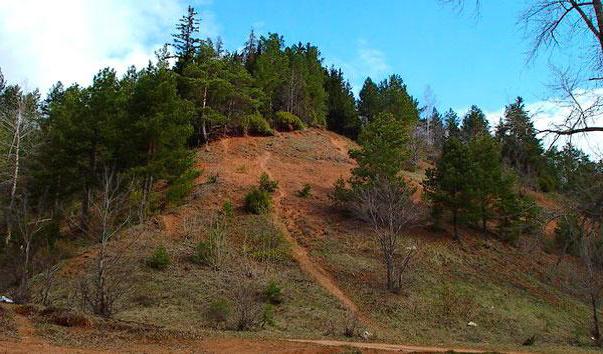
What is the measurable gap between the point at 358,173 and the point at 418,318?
40.2 feet

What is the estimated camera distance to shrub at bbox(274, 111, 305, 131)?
58.7 metres

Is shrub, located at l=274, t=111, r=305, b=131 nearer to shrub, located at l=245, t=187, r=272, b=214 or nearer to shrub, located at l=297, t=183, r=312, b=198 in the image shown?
shrub, located at l=297, t=183, r=312, b=198

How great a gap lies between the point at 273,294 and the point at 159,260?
235 inches

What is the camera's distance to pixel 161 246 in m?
25.9

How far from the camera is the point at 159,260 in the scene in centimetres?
2467

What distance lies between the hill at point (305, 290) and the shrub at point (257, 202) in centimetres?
57

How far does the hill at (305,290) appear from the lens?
1452 cm

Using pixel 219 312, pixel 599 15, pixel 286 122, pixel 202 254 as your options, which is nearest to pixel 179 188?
pixel 202 254

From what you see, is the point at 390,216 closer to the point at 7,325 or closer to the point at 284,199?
the point at 284,199

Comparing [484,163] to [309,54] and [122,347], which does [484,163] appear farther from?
[309,54]

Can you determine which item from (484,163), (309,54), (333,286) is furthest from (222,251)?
(309,54)

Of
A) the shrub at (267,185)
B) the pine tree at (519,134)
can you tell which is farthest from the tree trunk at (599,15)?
the shrub at (267,185)

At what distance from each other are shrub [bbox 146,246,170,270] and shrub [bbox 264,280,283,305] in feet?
17.5

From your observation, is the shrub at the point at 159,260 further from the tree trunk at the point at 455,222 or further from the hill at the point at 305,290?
the tree trunk at the point at 455,222
